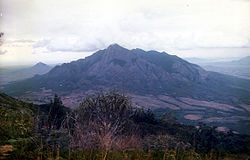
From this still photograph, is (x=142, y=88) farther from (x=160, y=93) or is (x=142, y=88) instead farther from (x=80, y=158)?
(x=80, y=158)

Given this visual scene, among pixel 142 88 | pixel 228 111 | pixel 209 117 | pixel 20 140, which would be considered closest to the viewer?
pixel 20 140

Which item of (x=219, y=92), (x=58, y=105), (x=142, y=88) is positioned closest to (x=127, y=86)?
(x=142, y=88)

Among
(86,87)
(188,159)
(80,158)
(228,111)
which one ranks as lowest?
(228,111)

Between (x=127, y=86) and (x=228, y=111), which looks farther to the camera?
(x=127, y=86)

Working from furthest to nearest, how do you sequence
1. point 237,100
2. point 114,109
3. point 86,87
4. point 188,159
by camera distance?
point 86,87, point 237,100, point 114,109, point 188,159

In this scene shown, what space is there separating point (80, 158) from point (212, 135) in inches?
1120

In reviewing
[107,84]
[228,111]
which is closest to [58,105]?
[228,111]

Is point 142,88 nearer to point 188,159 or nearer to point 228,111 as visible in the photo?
point 228,111

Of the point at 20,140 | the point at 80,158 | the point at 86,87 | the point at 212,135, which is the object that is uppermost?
the point at 20,140

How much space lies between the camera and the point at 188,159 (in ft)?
21.7

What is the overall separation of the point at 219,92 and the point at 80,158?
213 meters

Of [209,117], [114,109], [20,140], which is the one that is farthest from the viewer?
[209,117]

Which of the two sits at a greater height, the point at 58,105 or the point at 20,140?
the point at 20,140

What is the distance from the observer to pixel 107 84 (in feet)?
638
